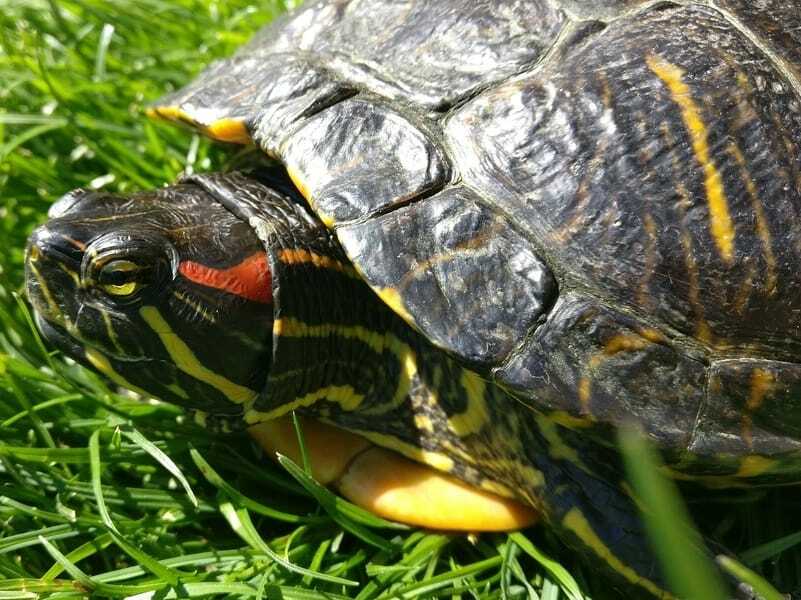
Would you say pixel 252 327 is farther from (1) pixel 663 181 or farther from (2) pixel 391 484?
(1) pixel 663 181

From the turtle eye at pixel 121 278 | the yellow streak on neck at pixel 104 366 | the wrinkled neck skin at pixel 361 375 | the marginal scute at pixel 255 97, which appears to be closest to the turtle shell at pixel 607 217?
the marginal scute at pixel 255 97

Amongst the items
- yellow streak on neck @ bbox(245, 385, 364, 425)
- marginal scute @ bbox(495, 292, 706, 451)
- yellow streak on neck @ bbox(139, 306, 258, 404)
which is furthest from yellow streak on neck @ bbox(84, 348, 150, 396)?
marginal scute @ bbox(495, 292, 706, 451)

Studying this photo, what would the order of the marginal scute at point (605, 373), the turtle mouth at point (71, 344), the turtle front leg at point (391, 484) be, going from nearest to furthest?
the marginal scute at point (605, 373) → the turtle mouth at point (71, 344) → the turtle front leg at point (391, 484)

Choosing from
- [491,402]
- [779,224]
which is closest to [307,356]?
[491,402]

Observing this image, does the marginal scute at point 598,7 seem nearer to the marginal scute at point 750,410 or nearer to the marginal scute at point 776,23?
the marginal scute at point 776,23

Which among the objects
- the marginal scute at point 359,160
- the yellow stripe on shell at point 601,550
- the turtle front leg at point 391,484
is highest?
the marginal scute at point 359,160

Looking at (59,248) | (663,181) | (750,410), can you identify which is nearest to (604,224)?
(663,181)

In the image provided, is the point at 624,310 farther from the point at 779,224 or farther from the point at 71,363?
the point at 71,363
